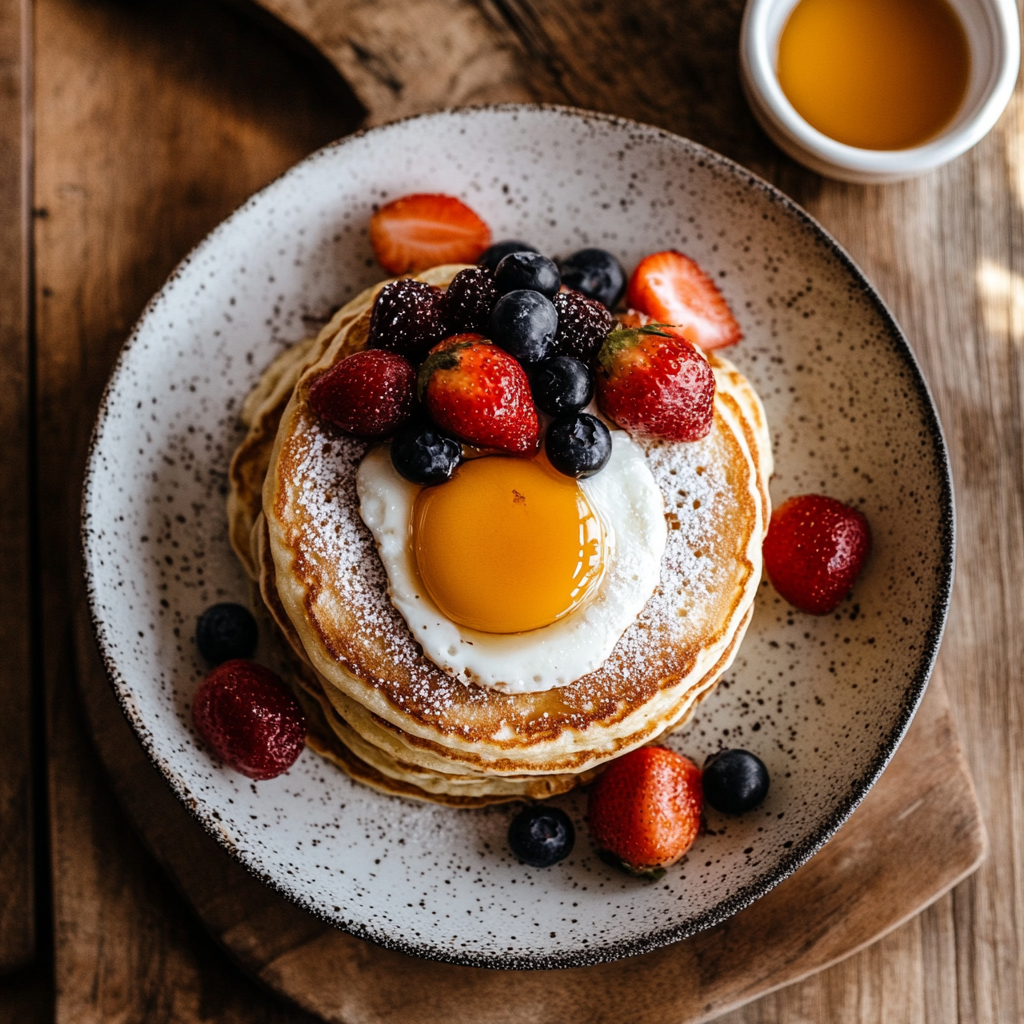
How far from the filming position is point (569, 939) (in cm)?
211

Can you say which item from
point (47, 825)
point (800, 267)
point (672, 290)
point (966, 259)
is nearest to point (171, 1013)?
point (47, 825)

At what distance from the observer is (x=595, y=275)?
2.28 meters

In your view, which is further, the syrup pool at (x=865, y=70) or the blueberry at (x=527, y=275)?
the syrup pool at (x=865, y=70)

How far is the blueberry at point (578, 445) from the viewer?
1.82 m

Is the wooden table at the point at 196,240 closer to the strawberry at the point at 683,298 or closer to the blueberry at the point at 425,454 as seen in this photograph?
the strawberry at the point at 683,298

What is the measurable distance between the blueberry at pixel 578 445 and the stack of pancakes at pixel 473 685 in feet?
0.64

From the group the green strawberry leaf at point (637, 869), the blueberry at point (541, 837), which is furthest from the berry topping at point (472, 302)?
the green strawberry leaf at point (637, 869)

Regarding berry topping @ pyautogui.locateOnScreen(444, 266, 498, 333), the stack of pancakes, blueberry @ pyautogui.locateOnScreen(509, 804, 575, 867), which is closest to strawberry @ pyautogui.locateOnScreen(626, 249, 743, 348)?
the stack of pancakes

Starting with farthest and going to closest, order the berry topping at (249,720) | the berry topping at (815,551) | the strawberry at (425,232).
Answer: the strawberry at (425,232) → the berry topping at (815,551) → the berry topping at (249,720)

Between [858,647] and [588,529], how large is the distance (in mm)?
818

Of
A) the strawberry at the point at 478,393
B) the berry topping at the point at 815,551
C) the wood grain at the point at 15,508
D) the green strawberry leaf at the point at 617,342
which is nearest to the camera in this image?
the strawberry at the point at 478,393

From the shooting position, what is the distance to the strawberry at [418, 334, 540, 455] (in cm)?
175

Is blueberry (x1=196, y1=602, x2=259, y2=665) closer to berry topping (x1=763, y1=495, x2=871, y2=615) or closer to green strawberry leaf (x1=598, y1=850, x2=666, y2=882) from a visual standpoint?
green strawberry leaf (x1=598, y1=850, x2=666, y2=882)

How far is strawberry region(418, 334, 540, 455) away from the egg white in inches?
7.5
